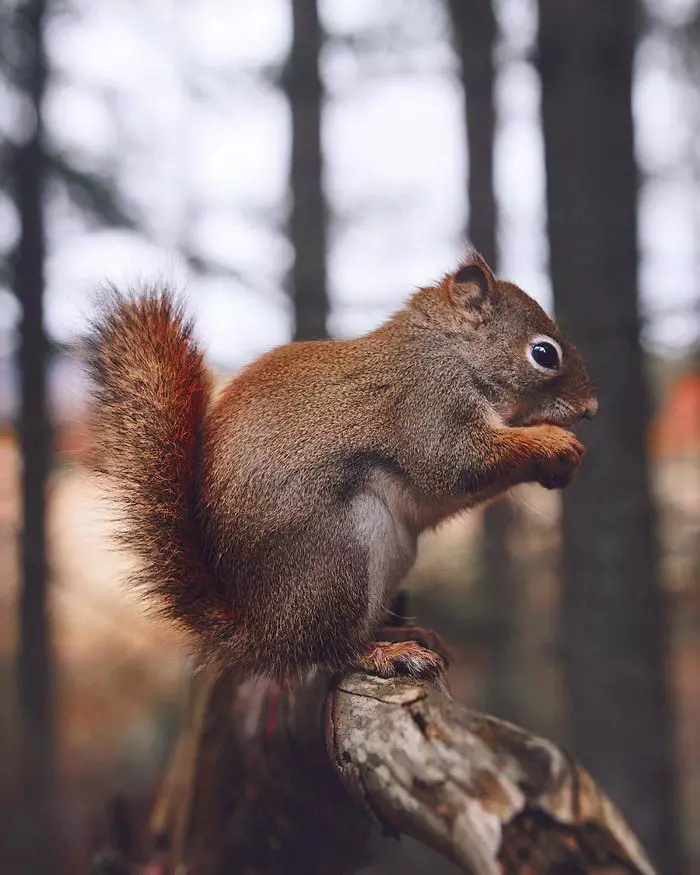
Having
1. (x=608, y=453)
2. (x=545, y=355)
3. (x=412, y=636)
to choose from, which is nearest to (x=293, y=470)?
(x=412, y=636)

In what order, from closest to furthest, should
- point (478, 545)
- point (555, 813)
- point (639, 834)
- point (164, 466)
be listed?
1. point (555, 813)
2. point (164, 466)
3. point (639, 834)
4. point (478, 545)

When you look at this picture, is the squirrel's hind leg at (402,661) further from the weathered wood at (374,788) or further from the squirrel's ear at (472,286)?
the squirrel's ear at (472,286)

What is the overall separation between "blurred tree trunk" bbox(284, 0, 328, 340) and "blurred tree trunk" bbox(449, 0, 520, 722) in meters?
0.33

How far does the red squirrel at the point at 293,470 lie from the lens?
2.95 ft

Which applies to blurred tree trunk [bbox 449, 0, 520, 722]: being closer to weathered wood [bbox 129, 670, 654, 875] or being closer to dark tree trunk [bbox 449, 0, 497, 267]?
dark tree trunk [bbox 449, 0, 497, 267]

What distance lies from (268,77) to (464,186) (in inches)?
19.9

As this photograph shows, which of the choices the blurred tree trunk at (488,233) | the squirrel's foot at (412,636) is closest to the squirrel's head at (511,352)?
the squirrel's foot at (412,636)

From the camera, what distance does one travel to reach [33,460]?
1.79 meters

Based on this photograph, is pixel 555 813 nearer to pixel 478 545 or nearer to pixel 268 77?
pixel 478 545

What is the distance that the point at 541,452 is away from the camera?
95 centimetres

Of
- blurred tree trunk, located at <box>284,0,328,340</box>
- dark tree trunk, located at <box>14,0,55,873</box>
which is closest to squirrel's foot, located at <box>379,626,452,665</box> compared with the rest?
blurred tree trunk, located at <box>284,0,328,340</box>

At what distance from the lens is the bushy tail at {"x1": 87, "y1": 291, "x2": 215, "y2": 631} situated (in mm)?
919

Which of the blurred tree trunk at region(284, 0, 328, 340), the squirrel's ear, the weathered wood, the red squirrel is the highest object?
the blurred tree trunk at region(284, 0, 328, 340)

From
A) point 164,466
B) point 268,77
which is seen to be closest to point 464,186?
point 268,77
